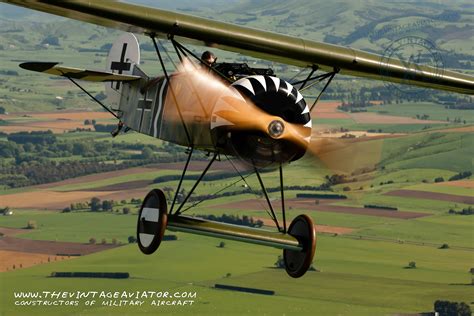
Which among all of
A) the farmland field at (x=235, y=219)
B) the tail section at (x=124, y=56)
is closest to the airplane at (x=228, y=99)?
the tail section at (x=124, y=56)

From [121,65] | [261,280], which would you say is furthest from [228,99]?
[261,280]

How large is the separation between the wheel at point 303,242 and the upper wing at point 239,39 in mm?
3668

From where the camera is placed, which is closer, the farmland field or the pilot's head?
the pilot's head

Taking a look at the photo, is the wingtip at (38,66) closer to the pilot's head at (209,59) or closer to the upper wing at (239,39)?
the upper wing at (239,39)

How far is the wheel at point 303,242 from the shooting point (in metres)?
20.8

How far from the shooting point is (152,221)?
20.5m

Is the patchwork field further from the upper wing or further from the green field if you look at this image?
the upper wing

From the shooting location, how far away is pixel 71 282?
81.9 meters

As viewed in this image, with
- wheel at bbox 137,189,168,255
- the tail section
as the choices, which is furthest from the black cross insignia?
wheel at bbox 137,189,168,255

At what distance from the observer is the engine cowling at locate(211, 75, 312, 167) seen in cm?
1848

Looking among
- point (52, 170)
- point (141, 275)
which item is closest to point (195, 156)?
point (52, 170)

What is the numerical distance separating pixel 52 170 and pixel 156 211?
111 meters

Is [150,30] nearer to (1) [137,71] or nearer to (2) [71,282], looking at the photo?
(1) [137,71]

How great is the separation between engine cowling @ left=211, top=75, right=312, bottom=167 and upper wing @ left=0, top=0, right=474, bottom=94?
81.6 inches
